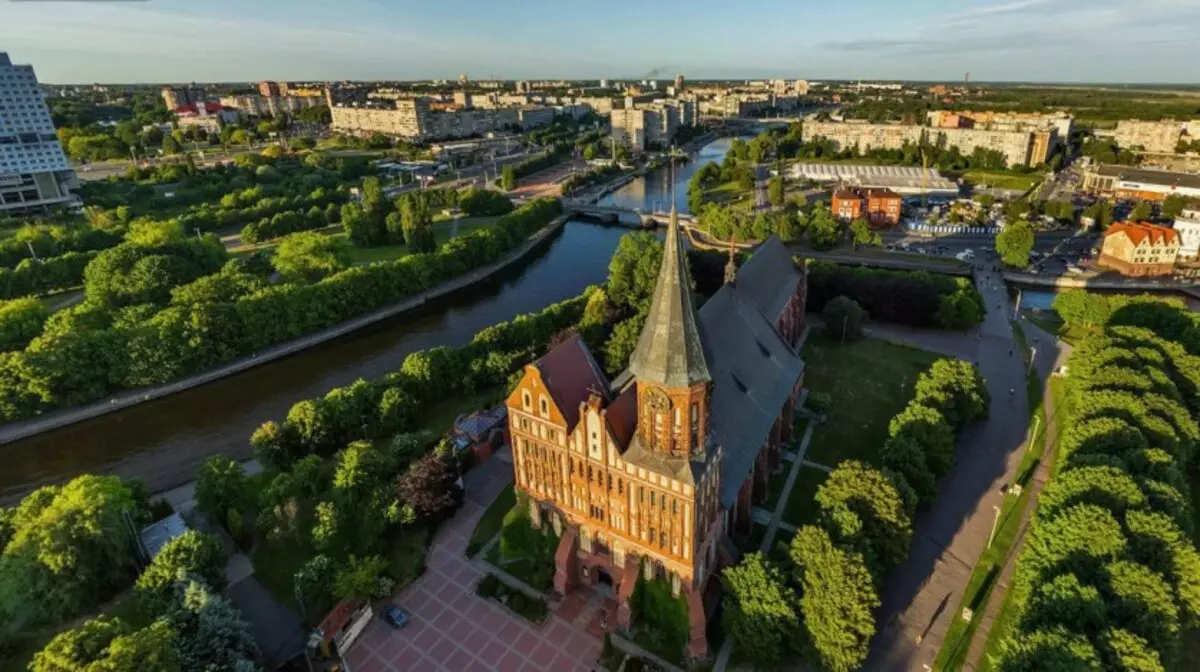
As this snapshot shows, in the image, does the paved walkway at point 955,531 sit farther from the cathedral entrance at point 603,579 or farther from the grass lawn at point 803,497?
the cathedral entrance at point 603,579

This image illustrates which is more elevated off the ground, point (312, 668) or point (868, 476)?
point (868, 476)

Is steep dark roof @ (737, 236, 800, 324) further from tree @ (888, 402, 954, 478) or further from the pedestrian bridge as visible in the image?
the pedestrian bridge

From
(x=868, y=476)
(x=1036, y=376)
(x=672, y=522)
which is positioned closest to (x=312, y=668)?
(x=672, y=522)

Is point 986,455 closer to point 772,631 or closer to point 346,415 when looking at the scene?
point 772,631

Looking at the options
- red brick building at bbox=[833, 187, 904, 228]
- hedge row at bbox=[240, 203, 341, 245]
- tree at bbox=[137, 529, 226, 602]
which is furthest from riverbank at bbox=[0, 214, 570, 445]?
red brick building at bbox=[833, 187, 904, 228]

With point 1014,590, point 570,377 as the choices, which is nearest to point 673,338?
point 570,377

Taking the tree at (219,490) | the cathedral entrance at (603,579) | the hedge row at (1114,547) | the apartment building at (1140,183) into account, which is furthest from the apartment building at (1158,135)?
the tree at (219,490)
